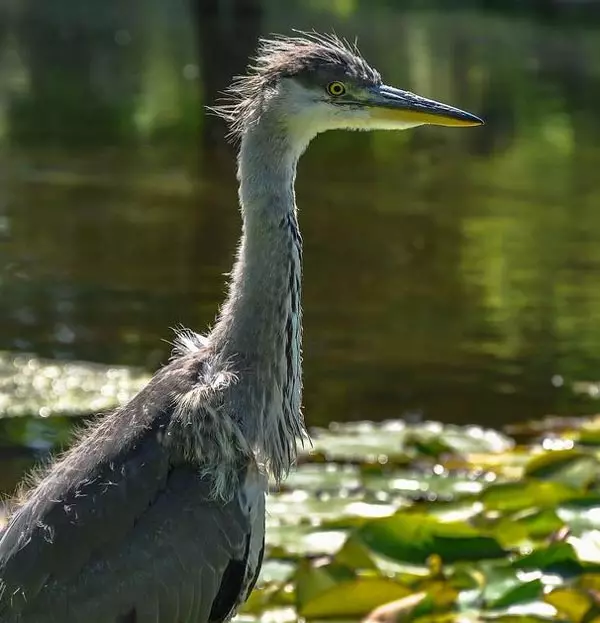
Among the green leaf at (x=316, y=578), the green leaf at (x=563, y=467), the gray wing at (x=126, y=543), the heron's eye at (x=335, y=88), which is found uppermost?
the heron's eye at (x=335, y=88)

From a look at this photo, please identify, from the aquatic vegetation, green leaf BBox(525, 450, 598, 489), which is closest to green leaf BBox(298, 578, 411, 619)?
the aquatic vegetation

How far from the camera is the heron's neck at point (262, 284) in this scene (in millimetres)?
4863

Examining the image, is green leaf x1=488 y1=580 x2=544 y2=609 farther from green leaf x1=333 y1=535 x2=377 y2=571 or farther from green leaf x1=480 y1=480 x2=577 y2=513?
green leaf x1=480 y1=480 x2=577 y2=513

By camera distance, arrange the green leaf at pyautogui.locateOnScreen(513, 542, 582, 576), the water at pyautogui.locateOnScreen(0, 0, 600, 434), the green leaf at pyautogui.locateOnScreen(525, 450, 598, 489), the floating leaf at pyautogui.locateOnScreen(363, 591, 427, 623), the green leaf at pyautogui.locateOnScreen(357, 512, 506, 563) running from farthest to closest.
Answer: the water at pyautogui.locateOnScreen(0, 0, 600, 434) → the green leaf at pyautogui.locateOnScreen(525, 450, 598, 489) → the green leaf at pyautogui.locateOnScreen(357, 512, 506, 563) → the green leaf at pyautogui.locateOnScreen(513, 542, 582, 576) → the floating leaf at pyautogui.locateOnScreen(363, 591, 427, 623)

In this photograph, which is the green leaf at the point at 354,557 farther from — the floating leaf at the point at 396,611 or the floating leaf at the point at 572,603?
the floating leaf at the point at 572,603

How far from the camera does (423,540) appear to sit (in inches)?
238

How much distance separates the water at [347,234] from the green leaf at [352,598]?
3.74 metres

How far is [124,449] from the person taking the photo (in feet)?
15.3

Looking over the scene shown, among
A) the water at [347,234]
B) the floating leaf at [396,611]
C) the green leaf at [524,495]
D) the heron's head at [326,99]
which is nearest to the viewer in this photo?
the heron's head at [326,99]

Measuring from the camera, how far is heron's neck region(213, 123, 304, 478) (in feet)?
16.0

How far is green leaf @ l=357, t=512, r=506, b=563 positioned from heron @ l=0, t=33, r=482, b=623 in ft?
3.39

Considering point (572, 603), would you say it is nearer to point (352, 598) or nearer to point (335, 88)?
point (352, 598)

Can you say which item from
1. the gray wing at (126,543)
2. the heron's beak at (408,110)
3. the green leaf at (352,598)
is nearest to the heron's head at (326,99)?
the heron's beak at (408,110)

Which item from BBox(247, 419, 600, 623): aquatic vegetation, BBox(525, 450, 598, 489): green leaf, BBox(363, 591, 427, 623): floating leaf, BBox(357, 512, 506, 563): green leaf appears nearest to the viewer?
BBox(363, 591, 427, 623): floating leaf
